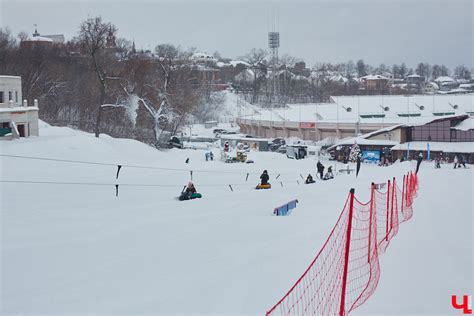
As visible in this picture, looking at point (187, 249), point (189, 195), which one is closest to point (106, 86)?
point (189, 195)

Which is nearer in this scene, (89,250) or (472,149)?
(89,250)

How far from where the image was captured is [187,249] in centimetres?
1040

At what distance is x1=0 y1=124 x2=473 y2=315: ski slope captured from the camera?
25.6ft

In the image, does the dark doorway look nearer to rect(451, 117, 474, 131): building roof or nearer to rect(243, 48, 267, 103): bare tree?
rect(451, 117, 474, 131): building roof

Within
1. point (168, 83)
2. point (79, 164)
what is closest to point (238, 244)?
point (79, 164)

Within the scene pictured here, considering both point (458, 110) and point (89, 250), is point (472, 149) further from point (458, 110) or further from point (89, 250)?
point (89, 250)

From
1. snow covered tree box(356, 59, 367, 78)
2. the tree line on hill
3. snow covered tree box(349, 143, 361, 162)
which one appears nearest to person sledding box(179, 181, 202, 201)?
the tree line on hill

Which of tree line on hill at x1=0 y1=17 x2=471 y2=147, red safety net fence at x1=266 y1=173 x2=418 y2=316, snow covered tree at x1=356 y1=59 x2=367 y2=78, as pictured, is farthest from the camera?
snow covered tree at x1=356 y1=59 x2=367 y2=78

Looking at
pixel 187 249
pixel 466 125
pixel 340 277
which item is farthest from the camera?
pixel 466 125

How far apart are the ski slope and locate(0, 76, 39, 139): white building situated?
724 cm

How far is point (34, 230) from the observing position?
1215cm

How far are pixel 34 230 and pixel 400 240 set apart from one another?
7613mm

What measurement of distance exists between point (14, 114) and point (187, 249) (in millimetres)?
20834

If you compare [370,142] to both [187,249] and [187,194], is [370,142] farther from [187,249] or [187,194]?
[187,249]
